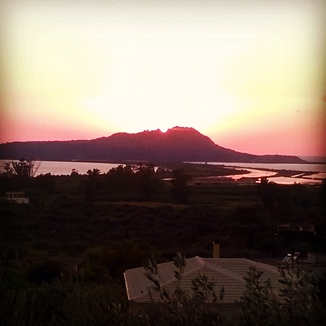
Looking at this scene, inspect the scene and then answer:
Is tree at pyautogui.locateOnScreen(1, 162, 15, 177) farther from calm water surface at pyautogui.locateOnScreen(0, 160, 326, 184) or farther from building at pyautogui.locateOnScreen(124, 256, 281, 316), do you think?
building at pyautogui.locateOnScreen(124, 256, 281, 316)

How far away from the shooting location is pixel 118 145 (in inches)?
418

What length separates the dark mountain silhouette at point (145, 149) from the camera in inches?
401

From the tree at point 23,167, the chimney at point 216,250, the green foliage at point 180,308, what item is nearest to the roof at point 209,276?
the chimney at point 216,250

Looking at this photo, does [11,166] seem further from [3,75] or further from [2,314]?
[2,314]

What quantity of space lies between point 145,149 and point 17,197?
277 cm

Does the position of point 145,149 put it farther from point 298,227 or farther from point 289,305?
point 289,305

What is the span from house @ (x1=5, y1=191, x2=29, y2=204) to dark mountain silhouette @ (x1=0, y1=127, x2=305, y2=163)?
1.06 m

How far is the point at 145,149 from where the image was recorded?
10.7m

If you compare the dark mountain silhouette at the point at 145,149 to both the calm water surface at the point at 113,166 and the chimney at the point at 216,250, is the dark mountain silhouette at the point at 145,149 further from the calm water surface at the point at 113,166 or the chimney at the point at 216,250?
the chimney at the point at 216,250

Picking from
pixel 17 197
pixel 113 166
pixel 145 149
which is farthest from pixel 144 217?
pixel 17 197

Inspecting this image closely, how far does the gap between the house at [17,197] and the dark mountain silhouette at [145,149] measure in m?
1.06

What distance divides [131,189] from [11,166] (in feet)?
9.28

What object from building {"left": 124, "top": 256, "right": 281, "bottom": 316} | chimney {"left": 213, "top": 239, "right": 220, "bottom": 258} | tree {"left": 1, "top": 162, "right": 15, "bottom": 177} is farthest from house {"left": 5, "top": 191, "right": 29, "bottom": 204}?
building {"left": 124, "top": 256, "right": 281, "bottom": 316}

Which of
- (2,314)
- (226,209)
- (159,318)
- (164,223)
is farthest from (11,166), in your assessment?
(159,318)
